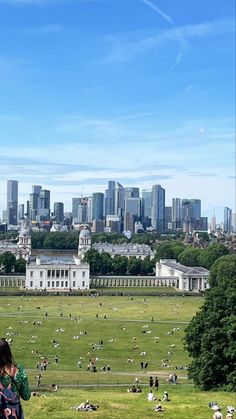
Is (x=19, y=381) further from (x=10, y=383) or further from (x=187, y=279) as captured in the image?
(x=187, y=279)

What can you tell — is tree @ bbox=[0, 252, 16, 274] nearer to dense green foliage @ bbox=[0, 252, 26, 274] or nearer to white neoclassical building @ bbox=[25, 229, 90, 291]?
dense green foliage @ bbox=[0, 252, 26, 274]

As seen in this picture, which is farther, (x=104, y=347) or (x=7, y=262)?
(x=7, y=262)

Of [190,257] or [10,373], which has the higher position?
[10,373]

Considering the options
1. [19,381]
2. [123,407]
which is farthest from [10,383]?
[123,407]

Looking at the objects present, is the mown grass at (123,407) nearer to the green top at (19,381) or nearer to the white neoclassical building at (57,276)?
the green top at (19,381)

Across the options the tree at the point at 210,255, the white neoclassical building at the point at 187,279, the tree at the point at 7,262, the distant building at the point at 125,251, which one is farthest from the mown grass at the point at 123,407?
the distant building at the point at 125,251
